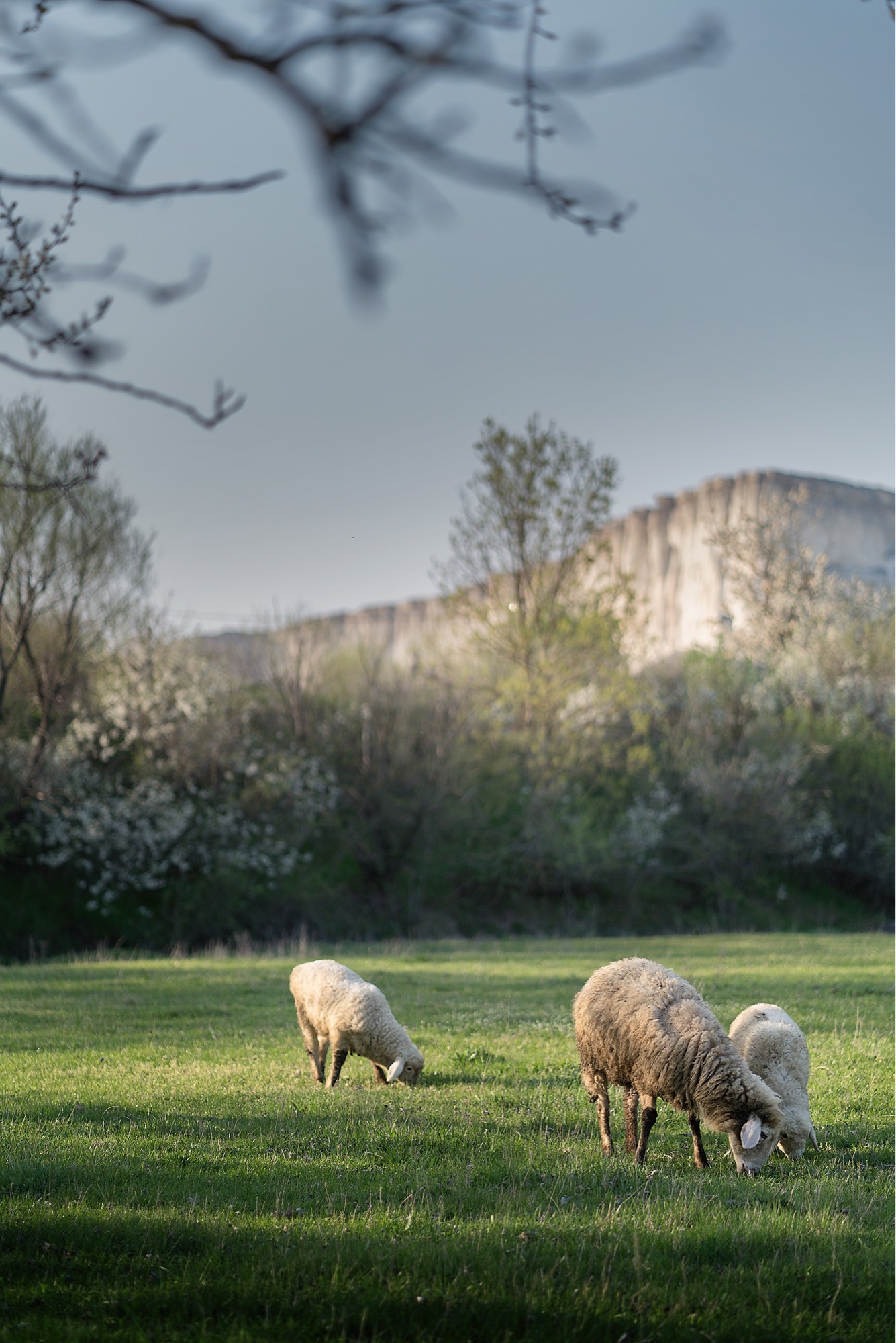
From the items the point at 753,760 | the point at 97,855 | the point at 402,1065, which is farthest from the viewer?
the point at 753,760

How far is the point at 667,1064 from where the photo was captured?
6613 millimetres

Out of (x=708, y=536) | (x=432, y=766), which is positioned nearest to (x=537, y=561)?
(x=432, y=766)

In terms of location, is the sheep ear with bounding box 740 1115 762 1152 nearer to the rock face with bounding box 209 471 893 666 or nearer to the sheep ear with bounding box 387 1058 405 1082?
the sheep ear with bounding box 387 1058 405 1082

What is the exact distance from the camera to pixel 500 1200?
18.6 feet

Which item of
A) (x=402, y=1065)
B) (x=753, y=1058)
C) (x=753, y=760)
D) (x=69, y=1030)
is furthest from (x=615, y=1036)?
(x=753, y=760)

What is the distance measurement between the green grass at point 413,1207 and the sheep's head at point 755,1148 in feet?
0.49

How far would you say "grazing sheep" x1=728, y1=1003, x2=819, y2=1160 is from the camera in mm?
7141

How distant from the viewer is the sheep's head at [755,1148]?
661cm

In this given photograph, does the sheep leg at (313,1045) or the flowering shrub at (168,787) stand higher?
the flowering shrub at (168,787)

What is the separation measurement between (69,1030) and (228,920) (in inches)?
641

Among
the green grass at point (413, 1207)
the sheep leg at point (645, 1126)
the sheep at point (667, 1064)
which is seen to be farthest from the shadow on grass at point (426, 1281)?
the sheep leg at point (645, 1126)

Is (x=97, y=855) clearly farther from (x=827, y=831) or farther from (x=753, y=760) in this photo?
(x=827, y=831)

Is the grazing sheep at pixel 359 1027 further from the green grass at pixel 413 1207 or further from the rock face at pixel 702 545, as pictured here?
the rock face at pixel 702 545

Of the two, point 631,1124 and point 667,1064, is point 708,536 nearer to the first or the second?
point 631,1124
